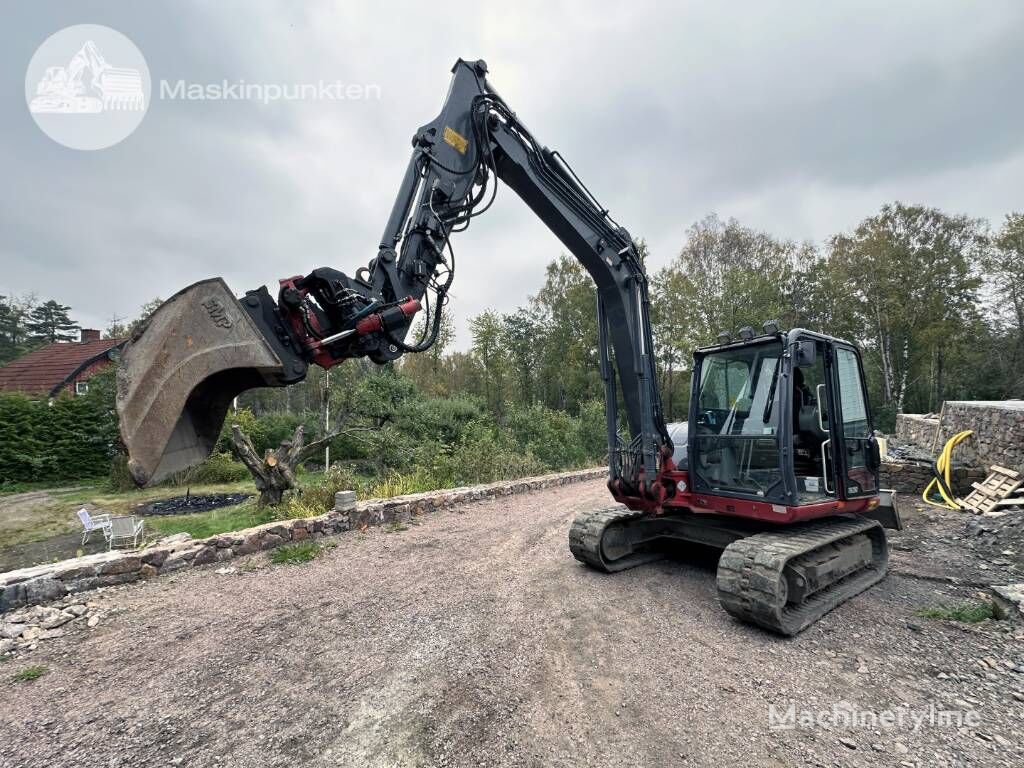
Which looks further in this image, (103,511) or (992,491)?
(103,511)

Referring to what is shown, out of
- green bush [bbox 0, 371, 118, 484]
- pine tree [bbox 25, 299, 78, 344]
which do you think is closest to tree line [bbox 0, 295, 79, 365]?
pine tree [bbox 25, 299, 78, 344]

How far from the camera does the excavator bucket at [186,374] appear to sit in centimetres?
211

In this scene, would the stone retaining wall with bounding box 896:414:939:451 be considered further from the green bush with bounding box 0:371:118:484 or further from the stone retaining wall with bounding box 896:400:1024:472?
the green bush with bounding box 0:371:118:484

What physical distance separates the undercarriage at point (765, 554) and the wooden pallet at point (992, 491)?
166 inches

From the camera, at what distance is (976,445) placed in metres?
9.19

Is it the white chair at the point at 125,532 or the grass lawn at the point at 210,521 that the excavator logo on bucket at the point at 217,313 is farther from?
the white chair at the point at 125,532

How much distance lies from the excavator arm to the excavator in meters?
0.01

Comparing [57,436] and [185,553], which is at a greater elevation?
[57,436]

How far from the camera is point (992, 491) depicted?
739 centimetres

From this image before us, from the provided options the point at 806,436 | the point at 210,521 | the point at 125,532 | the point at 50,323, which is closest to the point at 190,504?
the point at 210,521

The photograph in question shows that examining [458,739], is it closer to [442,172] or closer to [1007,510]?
[442,172]

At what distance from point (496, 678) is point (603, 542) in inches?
80.1

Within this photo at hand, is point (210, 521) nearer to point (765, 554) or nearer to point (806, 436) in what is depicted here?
point (765, 554)

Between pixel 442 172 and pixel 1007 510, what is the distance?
9153 mm
